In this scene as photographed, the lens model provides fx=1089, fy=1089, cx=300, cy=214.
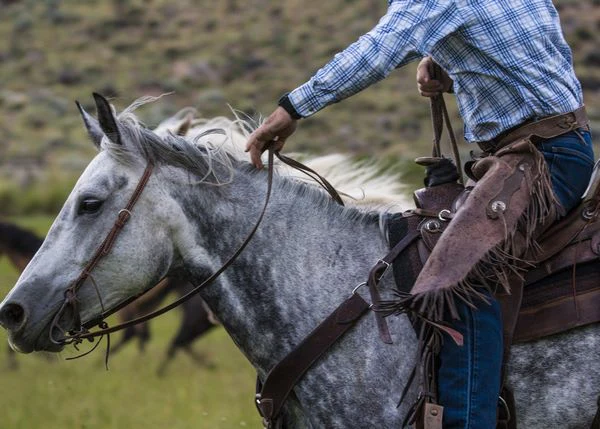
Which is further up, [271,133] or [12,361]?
[271,133]

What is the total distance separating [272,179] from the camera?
425 cm

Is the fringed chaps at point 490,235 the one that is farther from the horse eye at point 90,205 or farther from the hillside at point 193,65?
the hillside at point 193,65

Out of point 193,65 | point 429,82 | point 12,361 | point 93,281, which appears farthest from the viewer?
point 193,65

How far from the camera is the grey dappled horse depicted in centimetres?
395

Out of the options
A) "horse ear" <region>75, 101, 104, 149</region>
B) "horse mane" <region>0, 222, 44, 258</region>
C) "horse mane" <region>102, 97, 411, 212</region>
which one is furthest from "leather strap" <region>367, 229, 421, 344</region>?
"horse mane" <region>0, 222, 44, 258</region>

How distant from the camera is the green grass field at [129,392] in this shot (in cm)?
815

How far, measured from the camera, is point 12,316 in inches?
158

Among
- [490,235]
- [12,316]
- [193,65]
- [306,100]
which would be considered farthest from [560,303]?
[193,65]

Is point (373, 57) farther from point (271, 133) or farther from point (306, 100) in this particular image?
point (271, 133)

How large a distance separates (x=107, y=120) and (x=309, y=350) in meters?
1.14

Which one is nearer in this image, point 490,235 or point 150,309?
point 490,235

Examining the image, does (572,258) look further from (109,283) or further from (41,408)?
(41,408)

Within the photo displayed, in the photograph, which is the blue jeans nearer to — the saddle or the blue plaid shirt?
the saddle

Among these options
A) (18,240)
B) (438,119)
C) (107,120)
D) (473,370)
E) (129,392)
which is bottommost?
(129,392)
